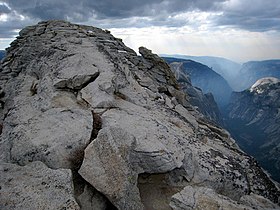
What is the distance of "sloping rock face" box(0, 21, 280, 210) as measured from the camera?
16641 millimetres

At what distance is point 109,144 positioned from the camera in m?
17.4

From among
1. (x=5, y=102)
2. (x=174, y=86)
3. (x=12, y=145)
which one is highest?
(x=12, y=145)

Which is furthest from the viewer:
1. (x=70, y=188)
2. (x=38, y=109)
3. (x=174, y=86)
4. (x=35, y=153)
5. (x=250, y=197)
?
(x=174, y=86)

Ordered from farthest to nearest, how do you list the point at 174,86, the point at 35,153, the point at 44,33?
1. the point at 174,86
2. the point at 44,33
3. the point at 35,153

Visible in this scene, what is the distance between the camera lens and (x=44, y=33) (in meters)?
40.1

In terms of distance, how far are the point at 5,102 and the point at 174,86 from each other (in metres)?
21.9

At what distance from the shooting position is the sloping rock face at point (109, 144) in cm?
1664

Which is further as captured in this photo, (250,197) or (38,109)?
(38,109)

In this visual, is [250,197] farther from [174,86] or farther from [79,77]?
[174,86]

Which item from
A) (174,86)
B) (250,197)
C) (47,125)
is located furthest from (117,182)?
(174,86)

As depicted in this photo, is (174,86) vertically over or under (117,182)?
under

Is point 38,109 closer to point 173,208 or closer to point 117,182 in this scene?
point 117,182

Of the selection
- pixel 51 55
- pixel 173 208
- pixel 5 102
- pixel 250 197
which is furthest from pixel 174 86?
pixel 173 208

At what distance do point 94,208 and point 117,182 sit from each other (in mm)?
1870
